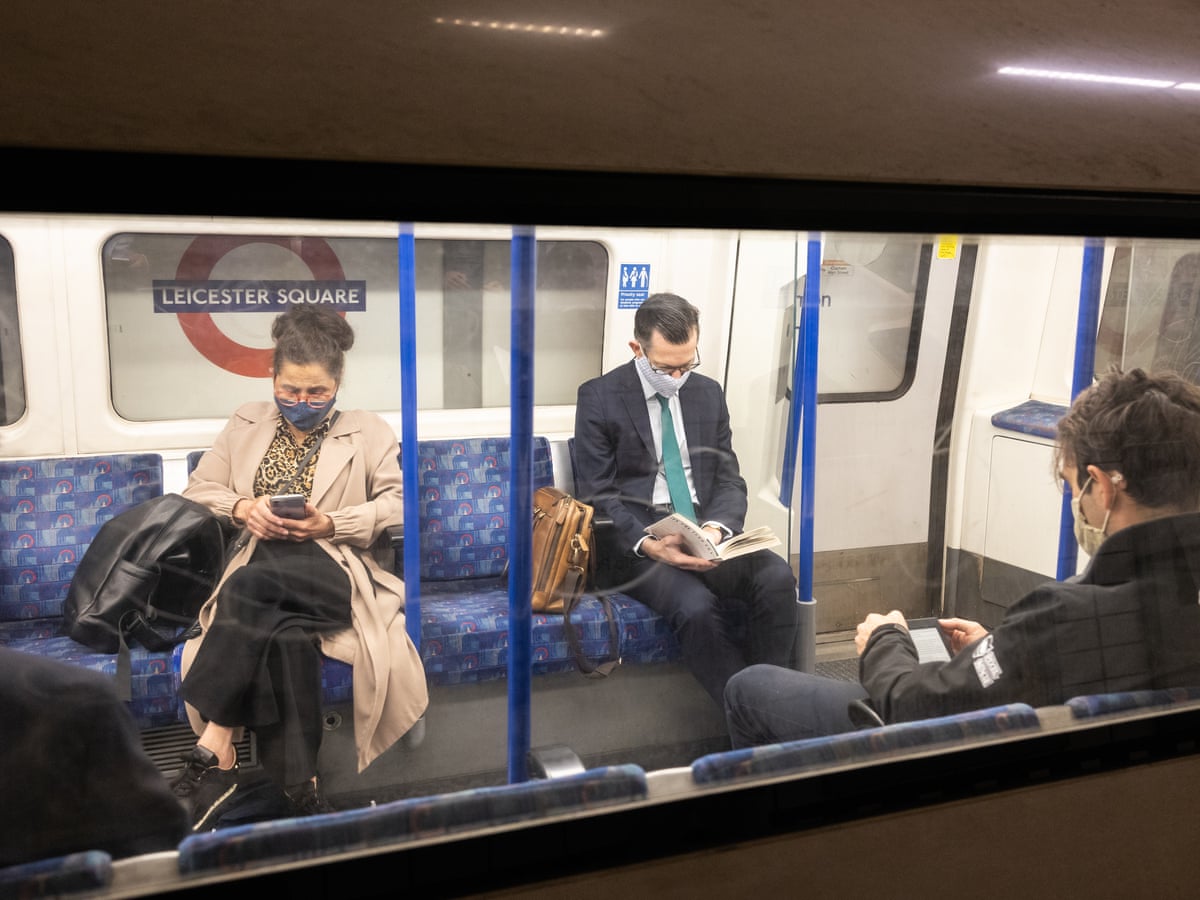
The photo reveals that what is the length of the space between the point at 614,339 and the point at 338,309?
0.60 meters

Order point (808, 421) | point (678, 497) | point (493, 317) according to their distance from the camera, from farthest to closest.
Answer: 1. point (808, 421)
2. point (678, 497)
3. point (493, 317)

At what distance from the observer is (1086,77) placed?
6.05 feet

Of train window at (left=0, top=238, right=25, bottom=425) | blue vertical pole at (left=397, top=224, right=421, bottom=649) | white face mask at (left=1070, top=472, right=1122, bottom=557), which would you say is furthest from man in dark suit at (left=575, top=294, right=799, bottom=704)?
train window at (left=0, top=238, right=25, bottom=425)

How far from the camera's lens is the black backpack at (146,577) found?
1735 millimetres

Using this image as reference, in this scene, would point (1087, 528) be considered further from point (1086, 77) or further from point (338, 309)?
point (338, 309)

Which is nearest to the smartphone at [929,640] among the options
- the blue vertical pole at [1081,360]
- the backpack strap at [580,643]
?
the blue vertical pole at [1081,360]

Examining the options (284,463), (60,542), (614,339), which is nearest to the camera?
(60,542)

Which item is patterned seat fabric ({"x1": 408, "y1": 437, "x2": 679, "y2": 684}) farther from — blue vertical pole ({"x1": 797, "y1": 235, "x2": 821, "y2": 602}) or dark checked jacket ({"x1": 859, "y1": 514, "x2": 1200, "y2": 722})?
dark checked jacket ({"x1": 859, "y1": 514, "x2": 1200, "y2": 722})

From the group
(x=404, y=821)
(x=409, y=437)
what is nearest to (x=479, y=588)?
(x=409, y=437)

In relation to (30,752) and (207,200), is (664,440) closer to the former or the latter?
(207,200)

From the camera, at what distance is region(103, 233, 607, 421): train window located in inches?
63.1

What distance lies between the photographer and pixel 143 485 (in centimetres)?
178

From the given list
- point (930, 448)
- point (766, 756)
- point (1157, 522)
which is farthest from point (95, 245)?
point (1157, 522)

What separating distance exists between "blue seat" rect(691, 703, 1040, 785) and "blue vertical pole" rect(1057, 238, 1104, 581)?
0.55 meters
